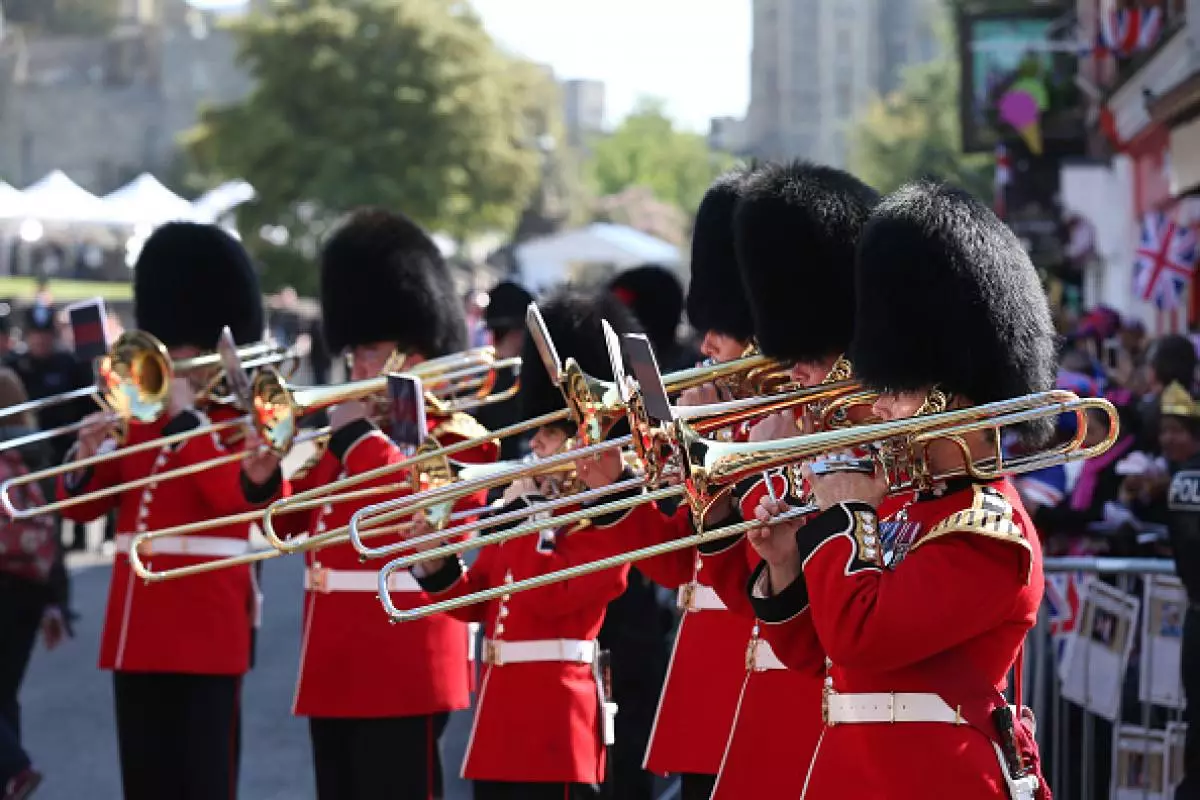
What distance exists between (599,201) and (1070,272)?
1840 inches

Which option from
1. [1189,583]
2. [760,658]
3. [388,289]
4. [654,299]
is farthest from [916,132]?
[760,658]

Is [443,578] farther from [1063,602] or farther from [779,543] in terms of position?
[1063,602]

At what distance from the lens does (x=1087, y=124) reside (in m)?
18.0

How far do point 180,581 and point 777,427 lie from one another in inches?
86.2

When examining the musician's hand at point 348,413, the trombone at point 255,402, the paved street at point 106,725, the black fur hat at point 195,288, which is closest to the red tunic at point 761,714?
the trombone at point 255,402

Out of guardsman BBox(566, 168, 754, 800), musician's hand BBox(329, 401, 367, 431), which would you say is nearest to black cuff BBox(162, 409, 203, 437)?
musician's hand BBox(329, 401, 367, 431)

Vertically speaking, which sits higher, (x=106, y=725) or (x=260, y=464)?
(x=260, y=464)

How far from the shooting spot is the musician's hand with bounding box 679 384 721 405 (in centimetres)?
412

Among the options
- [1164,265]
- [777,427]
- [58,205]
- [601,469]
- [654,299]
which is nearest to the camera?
[777,427]

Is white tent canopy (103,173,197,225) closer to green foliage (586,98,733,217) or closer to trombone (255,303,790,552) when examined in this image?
trombone (255,303,790,552)

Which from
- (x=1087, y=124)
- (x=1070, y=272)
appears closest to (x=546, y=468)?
(x=1087, y=124)

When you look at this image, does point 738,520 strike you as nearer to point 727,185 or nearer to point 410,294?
point 727,185

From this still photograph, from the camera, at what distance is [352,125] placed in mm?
36188

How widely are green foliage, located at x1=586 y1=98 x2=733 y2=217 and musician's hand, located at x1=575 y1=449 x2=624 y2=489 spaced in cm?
7727
